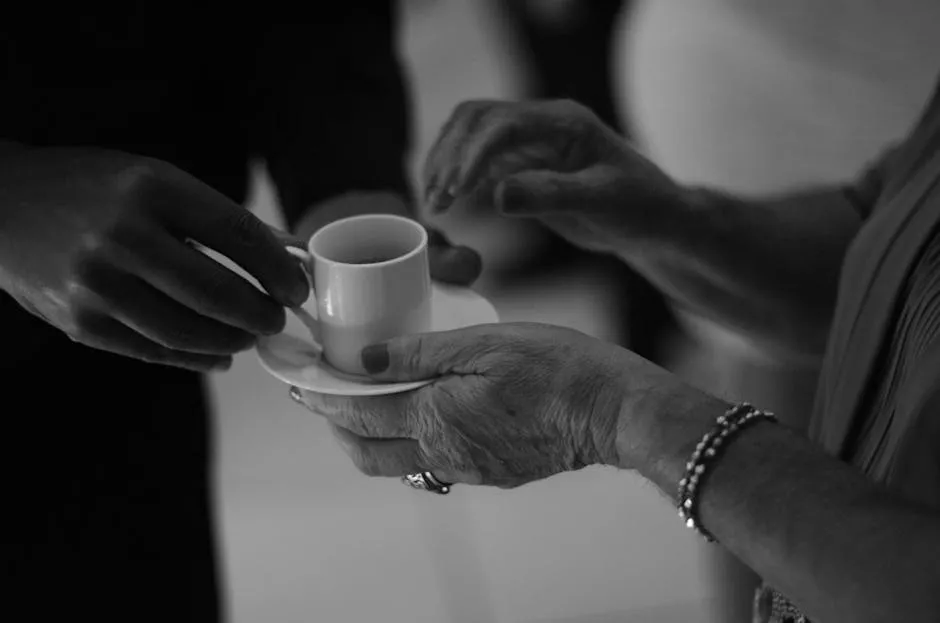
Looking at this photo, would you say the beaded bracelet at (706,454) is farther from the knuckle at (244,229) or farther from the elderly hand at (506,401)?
the knuckle at (244,229)

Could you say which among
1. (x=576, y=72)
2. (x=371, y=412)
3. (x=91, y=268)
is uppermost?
(x=91, y=268)

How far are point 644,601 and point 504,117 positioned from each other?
3.72 ft

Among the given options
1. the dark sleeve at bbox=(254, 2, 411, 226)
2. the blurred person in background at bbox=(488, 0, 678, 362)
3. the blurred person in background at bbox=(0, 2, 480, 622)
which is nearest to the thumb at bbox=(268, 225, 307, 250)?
the blurred person in background at bbox=(0, 2, 480, 622)

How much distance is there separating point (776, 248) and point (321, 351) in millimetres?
453

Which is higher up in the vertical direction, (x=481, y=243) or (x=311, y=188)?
(x=311, y=188)

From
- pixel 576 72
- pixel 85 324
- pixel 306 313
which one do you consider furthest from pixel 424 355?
pixel 576 72

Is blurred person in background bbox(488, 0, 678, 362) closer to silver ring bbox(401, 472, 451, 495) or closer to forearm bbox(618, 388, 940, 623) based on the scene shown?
silver ring bbox(401, 472, 451, 495)

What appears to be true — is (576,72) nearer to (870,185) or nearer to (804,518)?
(870,185)

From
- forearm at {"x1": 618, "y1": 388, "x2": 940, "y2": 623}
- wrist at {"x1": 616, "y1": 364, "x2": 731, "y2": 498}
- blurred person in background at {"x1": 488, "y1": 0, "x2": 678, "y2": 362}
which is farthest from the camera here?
blurred person in background at {"x1": 488, "y1": 0, "x2": 678, "y2": 362}

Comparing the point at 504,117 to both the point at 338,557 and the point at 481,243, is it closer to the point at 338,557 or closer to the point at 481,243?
the point at 481,243

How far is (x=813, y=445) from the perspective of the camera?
65 cm

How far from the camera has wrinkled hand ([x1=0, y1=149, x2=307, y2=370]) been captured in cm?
72

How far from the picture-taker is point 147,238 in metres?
0.71

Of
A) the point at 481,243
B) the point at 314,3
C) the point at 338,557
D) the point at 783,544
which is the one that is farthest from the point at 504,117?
the point at 338,557
